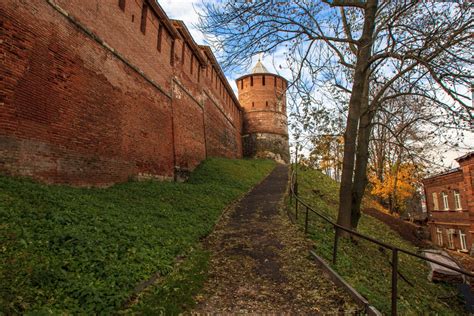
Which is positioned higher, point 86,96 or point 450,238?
point 86,96

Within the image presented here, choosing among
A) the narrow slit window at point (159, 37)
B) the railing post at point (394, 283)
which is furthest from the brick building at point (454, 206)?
the narrow slit window at point (159, 37)

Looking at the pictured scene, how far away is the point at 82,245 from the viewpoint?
4.22 meters

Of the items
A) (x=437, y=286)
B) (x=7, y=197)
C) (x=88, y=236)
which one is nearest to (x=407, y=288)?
(x=437, y=286)

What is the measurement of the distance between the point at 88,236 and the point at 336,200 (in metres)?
14.2

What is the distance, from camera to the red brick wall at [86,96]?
19.9ft

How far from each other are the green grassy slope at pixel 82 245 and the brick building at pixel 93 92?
1.03 m

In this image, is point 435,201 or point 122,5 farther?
point 435,201

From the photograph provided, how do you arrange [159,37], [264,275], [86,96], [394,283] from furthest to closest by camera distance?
[159,37]
[86,96]
[264,275]
[394,283]

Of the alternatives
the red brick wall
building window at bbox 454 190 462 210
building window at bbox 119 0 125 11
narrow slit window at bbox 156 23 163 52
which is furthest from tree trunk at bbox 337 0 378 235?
building window at bbox 454 190 462 210

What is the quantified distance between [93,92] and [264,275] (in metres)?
7.08

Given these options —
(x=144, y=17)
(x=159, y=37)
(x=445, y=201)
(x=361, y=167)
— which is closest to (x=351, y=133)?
(x=361, y=167)

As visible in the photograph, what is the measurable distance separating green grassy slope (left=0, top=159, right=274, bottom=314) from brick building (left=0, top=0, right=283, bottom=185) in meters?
1.03

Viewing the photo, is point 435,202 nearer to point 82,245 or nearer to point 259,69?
point 259,69

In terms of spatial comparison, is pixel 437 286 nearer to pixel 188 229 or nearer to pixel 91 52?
pixel 188 229
